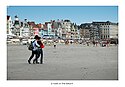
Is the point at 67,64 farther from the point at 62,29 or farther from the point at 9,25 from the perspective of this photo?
the point at 9,25

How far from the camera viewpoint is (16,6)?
4699 millimetres

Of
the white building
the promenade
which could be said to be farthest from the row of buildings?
the promenade

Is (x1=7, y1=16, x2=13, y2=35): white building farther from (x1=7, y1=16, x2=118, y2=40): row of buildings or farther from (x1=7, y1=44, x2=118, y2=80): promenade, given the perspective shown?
(x1=7, y1=44, x2=118, y2=80): promenade

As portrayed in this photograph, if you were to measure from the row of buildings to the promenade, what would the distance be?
127 mm

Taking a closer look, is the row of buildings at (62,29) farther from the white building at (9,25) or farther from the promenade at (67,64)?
the promenade at (67,64)

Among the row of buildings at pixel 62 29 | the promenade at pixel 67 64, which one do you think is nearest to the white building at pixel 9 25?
the row of buildings at pixel 62 29

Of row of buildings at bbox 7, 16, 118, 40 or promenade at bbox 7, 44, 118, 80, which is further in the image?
row of buildings at bbox 7, 16, 118, 40

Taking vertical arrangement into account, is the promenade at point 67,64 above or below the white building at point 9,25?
below

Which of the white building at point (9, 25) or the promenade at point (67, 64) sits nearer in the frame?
the promenade at point (67, 64)

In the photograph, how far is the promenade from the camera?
4.62 metres

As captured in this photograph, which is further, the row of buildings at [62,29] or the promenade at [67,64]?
the row of buildings at [62,29]

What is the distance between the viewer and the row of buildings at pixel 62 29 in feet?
15.7

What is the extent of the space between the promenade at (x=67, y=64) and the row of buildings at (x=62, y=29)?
0.13m
